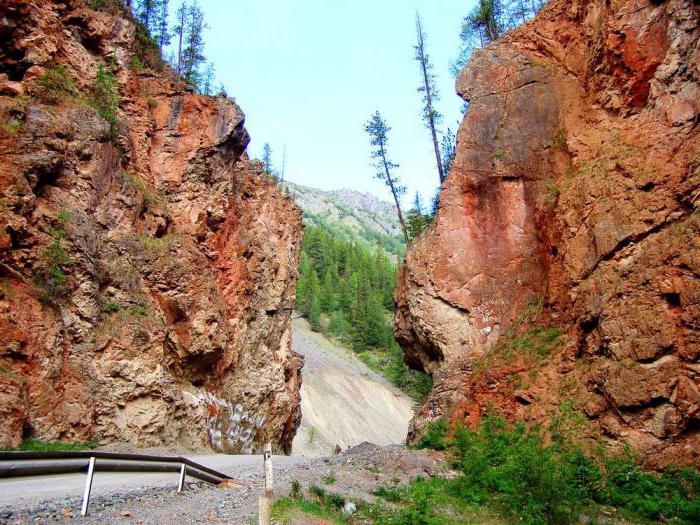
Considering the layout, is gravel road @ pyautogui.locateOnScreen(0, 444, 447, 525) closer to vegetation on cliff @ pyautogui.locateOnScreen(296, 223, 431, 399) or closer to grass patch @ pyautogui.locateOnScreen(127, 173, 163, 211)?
grass patch @ pyautogui.locateOnScreen(127, 173, 163, 211)

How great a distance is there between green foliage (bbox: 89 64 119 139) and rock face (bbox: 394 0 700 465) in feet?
48.8

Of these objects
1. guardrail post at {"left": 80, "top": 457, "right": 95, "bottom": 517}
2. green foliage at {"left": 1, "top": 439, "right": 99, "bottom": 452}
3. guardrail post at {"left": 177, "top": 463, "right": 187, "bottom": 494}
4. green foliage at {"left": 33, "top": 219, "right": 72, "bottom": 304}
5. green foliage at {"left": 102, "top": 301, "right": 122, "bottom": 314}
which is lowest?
green foliage at {"left": 1, "top": 439, "right": 99, "bottom": 452}

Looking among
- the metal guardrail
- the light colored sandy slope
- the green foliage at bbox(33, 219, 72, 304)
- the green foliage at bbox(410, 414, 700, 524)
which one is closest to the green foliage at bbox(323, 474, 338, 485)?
the green foliage at bbox(410, 414, 700, 524)

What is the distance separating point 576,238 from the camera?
16375 mm

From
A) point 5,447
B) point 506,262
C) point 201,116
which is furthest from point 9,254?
point 506,262

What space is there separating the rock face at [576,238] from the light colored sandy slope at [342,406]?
26365mm

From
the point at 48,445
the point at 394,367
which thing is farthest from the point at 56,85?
the point at 394,367

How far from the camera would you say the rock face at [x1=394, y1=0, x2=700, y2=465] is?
12.3m

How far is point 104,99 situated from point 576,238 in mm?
20573

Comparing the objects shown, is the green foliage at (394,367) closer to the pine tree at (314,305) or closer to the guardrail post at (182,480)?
the pine tree at (314,305)

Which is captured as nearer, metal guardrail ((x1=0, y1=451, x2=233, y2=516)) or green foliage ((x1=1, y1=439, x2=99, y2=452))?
metal guardrail ((x1=0, y1=451, x2=233, y2=516))

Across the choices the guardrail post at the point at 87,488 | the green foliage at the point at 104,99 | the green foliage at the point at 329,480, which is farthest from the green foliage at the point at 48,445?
the green foliage at the point at 104,99

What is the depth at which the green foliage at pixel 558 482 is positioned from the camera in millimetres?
9633

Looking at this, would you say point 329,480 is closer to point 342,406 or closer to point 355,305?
point 342,406
